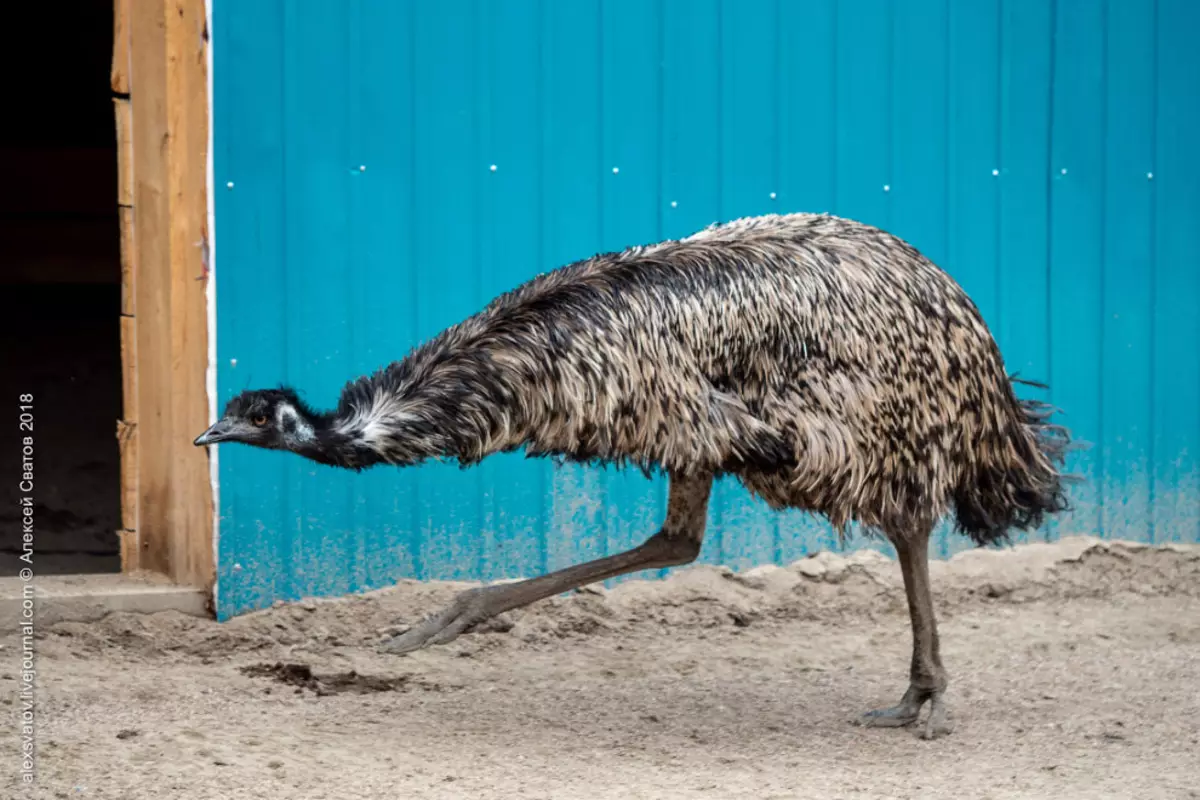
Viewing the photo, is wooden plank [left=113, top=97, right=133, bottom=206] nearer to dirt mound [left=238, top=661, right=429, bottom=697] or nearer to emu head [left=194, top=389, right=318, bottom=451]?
dirt mound [left=238, top=661, right=429, bottom=697]

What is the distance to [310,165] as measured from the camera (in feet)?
16.4

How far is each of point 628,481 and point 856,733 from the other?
146 centimetres

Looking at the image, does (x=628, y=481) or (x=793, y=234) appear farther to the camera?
(x=628, y=481)

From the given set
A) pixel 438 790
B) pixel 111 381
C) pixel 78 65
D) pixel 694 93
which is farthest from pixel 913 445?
pixel 78 65

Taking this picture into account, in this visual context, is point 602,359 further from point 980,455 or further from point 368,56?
point 368,56

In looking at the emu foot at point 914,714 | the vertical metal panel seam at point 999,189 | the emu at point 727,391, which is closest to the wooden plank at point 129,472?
the emu at point 727,391

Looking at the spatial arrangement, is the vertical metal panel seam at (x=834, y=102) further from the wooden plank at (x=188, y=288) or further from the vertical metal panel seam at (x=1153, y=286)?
the wooden plank at (x=188, y=288)

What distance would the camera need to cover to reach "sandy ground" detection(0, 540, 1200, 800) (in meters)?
3.57

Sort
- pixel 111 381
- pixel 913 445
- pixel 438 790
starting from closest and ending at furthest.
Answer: pixel 438 790 → pixel 913 445 → pixel 111 381

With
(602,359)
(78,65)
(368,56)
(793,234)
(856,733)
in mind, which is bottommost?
(856,733)

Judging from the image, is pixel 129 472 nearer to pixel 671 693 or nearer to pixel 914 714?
pixel 671 693

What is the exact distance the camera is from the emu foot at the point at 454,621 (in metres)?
3.72

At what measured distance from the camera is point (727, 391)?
3736 mm

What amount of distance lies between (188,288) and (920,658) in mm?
2545
